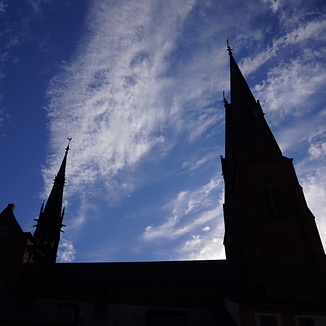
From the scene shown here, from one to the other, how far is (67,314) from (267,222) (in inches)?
745

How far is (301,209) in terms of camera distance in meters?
31.0

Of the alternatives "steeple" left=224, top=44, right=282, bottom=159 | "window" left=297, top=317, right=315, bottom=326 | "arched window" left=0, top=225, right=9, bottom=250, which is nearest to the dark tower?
"steeple" left=224, top=44, right=282, bottom=159

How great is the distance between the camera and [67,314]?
19.9m

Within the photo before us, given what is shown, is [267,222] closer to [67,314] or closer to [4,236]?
[67,314]

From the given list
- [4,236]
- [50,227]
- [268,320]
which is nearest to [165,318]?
[268,320]

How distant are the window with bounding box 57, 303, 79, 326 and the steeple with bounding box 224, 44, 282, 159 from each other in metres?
23.2

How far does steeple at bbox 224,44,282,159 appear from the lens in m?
36.2

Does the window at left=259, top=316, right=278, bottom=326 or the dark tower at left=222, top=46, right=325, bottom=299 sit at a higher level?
the dark tower at left=222, top=46, right=325, bottom=299

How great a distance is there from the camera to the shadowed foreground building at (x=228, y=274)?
20.1 metres

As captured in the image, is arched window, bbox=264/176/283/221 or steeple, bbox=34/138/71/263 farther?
steeple, bbox=34/138/71/263

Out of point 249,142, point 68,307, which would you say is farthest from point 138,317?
point 249,142

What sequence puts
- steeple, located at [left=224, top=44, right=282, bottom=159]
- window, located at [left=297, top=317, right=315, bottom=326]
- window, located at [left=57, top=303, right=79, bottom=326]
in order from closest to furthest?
window, located at [left=297, top=317, right=315, bottom=326] < window, located at [left=57, top=303, right=79, bottom=326] < steeple, located at [left=224, top=44, right=282, bottom=159]

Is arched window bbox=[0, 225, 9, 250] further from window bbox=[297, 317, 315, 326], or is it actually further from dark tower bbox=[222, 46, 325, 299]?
window bbox=[297, 317, 315, 326]

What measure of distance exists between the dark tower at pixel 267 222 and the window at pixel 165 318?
7686 mm
